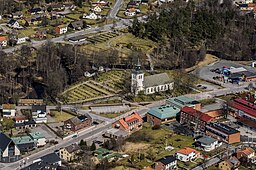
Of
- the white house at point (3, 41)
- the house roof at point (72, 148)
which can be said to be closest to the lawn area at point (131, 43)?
the white house at point (3, 41)

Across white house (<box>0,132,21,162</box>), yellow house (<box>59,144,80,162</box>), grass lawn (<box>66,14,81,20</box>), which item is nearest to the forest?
grass lawn (<box>66,14,81,20</box>)

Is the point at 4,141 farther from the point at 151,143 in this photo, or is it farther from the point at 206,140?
the point at 206,140

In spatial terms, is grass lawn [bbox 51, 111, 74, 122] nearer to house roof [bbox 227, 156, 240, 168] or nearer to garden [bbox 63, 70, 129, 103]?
garden [bbox 63, 70, 129, 103]

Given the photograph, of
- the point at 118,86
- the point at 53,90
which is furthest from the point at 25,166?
the point at 118,86

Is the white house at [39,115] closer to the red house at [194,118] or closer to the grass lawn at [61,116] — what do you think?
the grass lawn at [61,116]

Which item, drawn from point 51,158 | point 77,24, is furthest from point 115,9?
point 51,158
